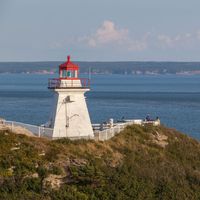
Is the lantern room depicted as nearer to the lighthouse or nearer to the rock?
the lighthouse

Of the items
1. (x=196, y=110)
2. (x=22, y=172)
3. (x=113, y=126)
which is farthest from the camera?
(x=196, y=110)

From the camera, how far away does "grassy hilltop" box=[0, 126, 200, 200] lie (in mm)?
26781

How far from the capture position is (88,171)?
2770cm

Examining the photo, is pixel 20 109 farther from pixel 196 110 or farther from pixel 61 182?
pixel 61 182

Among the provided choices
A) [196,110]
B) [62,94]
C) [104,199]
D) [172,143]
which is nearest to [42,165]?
[104,199]

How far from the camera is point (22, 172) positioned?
26938mm

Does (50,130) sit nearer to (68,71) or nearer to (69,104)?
(69,104)

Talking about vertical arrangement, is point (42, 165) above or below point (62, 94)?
below

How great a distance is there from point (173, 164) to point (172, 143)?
2.79 meters

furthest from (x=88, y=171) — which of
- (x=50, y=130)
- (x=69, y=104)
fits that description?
(x=69, y=104)

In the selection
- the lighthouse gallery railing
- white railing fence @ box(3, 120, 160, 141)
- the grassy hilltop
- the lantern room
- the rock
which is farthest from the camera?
the lantern room

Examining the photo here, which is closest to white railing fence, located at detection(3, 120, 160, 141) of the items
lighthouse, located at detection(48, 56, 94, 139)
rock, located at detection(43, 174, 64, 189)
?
lighthouse, located at detection(48, 56, 94, 139)

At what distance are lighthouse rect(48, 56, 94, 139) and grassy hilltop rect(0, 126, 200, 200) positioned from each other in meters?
1.58

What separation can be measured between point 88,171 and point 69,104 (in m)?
5.29
